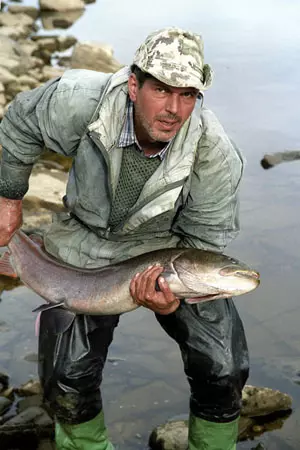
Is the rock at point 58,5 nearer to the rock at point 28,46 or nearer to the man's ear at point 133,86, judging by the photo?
the rock at point 28,46

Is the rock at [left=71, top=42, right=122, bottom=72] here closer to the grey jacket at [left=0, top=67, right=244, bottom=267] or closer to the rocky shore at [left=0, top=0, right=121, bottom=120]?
the rocky shore at [left=0, top=0, right=121, bottom=120]

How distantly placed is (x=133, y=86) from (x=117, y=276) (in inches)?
38.6

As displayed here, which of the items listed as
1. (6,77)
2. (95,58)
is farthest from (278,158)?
(95,58)

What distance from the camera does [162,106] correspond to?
3998 mm

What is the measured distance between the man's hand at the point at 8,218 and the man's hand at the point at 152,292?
0.86m

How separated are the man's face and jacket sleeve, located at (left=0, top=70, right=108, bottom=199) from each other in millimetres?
295

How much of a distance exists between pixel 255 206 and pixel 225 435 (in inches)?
219

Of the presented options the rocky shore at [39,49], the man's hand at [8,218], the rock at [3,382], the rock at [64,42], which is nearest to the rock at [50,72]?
the rocky shore at [39,49]

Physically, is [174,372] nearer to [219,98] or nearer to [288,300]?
Result: [288,300]

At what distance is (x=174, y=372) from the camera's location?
19.8 ft

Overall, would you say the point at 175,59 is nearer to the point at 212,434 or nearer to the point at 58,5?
the point at 212,434

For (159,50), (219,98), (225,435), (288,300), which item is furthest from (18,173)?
(219,98)

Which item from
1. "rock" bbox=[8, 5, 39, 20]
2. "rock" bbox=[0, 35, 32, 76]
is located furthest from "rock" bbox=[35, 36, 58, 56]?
"rock" bbox=[8, 5, 39, 20]

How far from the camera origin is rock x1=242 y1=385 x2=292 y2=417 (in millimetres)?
5379
